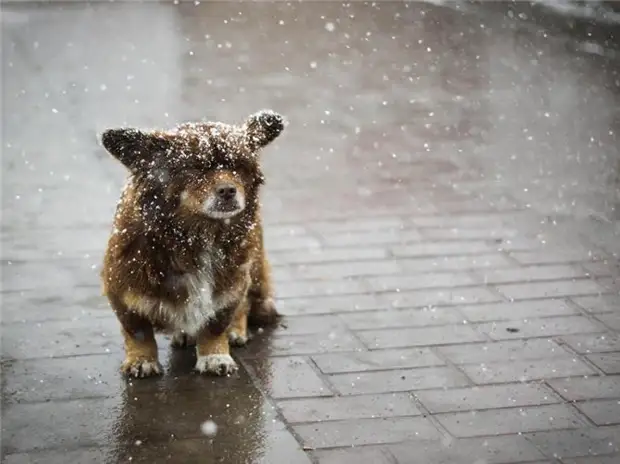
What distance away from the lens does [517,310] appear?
582 cm

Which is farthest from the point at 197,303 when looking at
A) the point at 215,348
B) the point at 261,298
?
the point at 261,298

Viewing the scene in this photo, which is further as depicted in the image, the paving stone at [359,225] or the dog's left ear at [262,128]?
the paving stone at [359,225]

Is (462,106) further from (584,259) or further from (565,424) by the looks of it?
(565,424)

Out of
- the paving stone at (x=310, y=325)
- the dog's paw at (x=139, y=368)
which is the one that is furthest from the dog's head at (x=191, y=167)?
Answer: the paving stone at (x=310, y=325)

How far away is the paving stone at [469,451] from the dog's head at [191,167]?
1.20 meters

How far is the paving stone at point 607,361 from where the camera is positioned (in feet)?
16.7

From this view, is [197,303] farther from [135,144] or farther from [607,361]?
[607,361]

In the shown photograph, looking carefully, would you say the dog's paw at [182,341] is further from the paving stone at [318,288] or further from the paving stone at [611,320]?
the paving stone at [611,320]

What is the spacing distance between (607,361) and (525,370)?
1.39 ft

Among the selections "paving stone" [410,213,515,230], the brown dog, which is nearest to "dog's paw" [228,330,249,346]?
the brown dog

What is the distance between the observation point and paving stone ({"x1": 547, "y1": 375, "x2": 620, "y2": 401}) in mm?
4789

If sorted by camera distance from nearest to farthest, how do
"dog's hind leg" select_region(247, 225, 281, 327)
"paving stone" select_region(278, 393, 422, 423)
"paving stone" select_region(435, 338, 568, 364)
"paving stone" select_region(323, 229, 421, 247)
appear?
1. "paving stone" select_region(278, 393, 422, 423)
2. "paving stone" select_region(435, 338, 568, 364)
3. "dog's hind leg" select_region(247, 225, 281, 327)
4. "paving stone" select_region(323, 229, 421, 247)

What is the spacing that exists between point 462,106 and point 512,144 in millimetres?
1476

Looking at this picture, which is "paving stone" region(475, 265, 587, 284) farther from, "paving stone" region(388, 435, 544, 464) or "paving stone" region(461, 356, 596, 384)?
"paving stone" region(388, 435, 544, 464)
